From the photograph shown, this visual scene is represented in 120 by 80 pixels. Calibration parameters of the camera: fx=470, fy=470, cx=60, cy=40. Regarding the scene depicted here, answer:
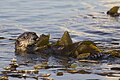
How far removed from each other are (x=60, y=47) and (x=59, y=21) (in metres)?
3.87

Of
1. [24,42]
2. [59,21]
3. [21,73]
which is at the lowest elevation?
[21,73]

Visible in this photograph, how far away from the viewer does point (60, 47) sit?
7.84 metres

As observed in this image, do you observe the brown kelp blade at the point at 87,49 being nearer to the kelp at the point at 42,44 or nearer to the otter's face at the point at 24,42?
the kelp at the point at 42,44

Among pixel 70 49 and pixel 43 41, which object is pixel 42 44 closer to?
pixel 43 41

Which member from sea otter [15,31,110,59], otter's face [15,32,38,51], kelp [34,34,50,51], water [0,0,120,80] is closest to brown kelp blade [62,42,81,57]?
sea otter [15,31,110,59]

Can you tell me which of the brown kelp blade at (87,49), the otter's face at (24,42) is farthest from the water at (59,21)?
the brown kelp blade at (87,49)

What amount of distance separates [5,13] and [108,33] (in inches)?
150

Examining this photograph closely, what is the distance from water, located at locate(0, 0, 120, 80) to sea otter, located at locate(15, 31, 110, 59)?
0.89ft

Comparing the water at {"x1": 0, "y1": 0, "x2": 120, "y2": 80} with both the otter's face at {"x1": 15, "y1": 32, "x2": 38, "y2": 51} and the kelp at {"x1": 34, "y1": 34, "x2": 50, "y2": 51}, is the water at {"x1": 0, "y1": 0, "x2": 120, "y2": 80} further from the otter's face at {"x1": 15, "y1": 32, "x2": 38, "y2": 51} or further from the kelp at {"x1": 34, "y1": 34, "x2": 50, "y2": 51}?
the kelp at {"x1": 34, "y1": 34, "x2": 50, "y2": 51}

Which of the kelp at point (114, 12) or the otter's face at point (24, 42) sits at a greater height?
the kelp at point (114, 12)

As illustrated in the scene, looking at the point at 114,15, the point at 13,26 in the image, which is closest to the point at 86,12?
the point at 114,15

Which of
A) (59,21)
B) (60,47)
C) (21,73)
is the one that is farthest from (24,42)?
(59,21)

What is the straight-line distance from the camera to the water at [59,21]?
9156mm

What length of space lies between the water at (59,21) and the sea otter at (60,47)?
0.89 feet
